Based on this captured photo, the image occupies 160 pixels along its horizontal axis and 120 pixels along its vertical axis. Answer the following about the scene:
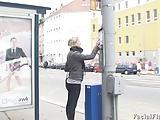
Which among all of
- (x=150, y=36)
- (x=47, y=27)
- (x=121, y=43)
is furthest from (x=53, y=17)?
(x=150, y=36)

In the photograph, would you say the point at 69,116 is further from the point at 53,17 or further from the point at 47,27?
the point at 47,27

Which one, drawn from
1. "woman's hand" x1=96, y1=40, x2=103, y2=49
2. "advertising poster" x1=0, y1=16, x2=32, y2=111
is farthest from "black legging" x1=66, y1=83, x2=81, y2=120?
"woman's hand" x1=96, y1=40, x2=103, y2=49

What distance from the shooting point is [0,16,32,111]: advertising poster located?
7906mm

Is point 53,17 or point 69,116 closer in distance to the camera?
point 69,116

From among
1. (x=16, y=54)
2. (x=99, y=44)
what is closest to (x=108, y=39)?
Answer: (x=99, y=44)

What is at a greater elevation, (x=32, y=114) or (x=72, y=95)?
(x=72, y=95)

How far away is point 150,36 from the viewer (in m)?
60.8

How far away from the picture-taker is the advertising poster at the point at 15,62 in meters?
7.91

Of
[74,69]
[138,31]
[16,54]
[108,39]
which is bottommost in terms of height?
[74,69]

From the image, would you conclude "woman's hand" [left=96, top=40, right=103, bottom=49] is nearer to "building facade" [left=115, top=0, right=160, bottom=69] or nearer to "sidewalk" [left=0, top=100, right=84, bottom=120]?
"sidewalk" [left=0, top=100, right=84, bottom=120]

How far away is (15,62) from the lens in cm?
805

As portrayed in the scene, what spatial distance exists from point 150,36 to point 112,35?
55.6 meters

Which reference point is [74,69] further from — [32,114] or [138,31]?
[138,31]

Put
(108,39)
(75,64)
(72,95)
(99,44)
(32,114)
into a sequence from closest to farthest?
(108,39) → (99,44) → (75,64) → (72,95) → (32,114)
